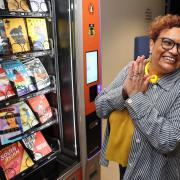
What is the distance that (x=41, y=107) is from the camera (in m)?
1.86

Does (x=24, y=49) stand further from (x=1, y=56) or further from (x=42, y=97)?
(x=42, y=97)

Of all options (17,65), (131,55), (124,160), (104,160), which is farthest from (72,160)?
(131,55)

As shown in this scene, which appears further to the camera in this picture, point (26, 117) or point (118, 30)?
point (118, 30)

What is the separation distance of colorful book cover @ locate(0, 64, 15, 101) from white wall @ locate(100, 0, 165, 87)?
1.72m

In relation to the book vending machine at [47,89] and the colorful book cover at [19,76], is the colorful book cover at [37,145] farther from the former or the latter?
the colorful book cover at [19,76]

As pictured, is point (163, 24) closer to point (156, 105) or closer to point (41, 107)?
point (156, 105)

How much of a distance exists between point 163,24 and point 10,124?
3.68ft

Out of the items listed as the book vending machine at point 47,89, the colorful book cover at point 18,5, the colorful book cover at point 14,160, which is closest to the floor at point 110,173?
the book vending machine at point 47,89

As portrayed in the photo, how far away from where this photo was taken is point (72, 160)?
6.50ft

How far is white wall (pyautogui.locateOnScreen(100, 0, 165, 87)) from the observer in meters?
3.15

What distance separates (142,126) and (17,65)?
979mm

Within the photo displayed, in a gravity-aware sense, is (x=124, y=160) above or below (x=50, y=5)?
below

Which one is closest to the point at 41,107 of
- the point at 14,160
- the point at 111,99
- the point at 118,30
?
the point at 14,160

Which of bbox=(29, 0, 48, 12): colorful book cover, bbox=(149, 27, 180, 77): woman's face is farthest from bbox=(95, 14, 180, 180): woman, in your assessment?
bbox=(29, 0, 48, 12): colorful book cover
